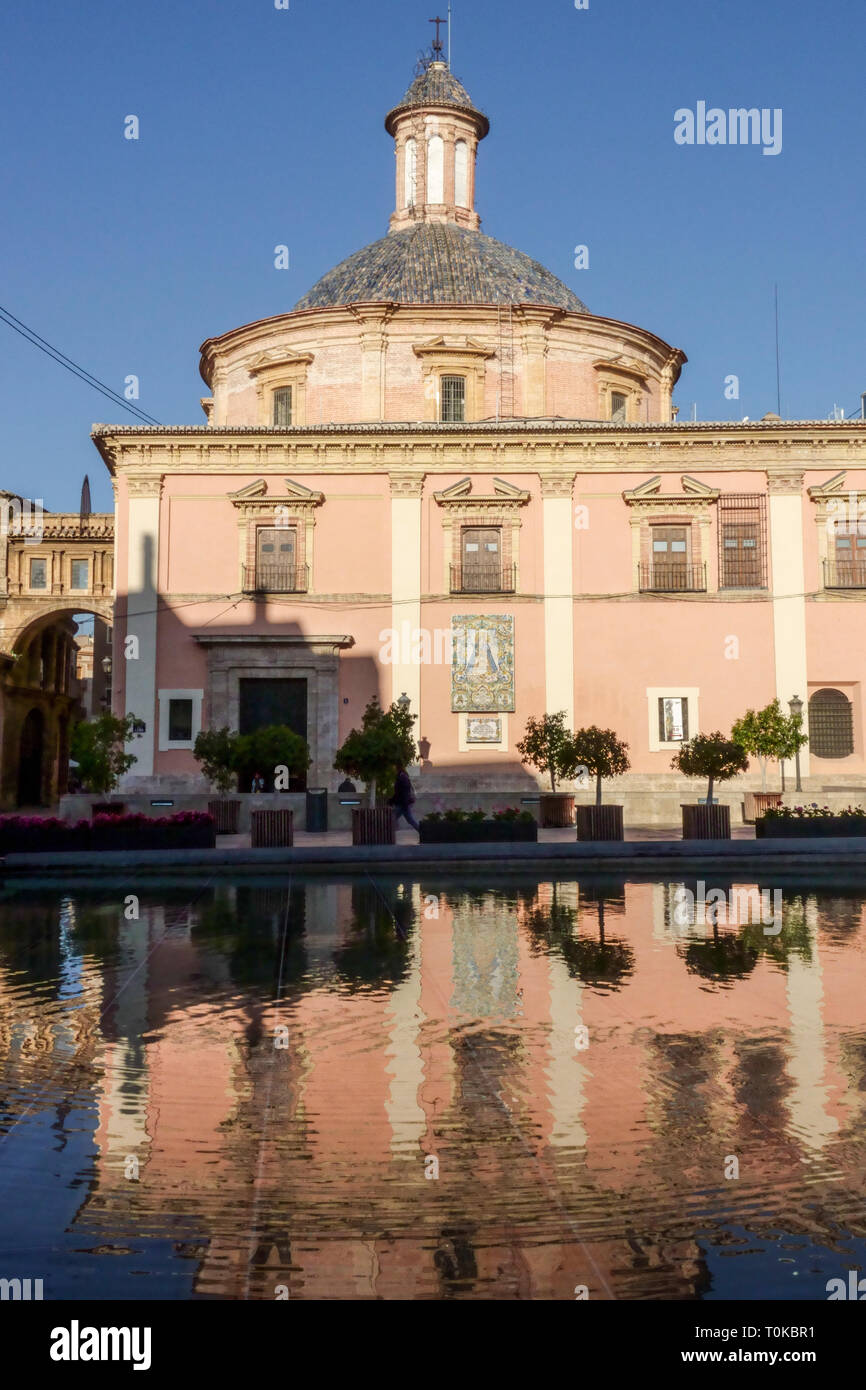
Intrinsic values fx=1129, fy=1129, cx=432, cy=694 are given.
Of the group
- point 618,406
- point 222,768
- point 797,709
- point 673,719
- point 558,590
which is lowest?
point 222,768

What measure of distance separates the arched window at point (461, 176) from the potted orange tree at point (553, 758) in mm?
19624

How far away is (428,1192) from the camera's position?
13.0 ft

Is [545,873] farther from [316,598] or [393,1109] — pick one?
[316,598]

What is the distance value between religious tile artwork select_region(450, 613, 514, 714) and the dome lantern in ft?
49.1

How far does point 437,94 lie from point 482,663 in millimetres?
19443

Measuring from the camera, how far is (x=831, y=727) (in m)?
26.3

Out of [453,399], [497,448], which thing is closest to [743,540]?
[497,448]

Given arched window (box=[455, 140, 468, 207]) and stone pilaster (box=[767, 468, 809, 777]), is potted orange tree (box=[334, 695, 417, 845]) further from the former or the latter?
arched window (box=[455, 140, 468, 207])

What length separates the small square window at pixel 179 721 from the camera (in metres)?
26.0

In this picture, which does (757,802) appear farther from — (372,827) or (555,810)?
(372,827)

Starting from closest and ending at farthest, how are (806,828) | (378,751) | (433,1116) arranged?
(433,1116)
(806,828)
(378,751)

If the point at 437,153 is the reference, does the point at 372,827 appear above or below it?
below

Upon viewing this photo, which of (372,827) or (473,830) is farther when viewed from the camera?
(372,827)

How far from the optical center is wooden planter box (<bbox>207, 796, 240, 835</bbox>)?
2136 cm
